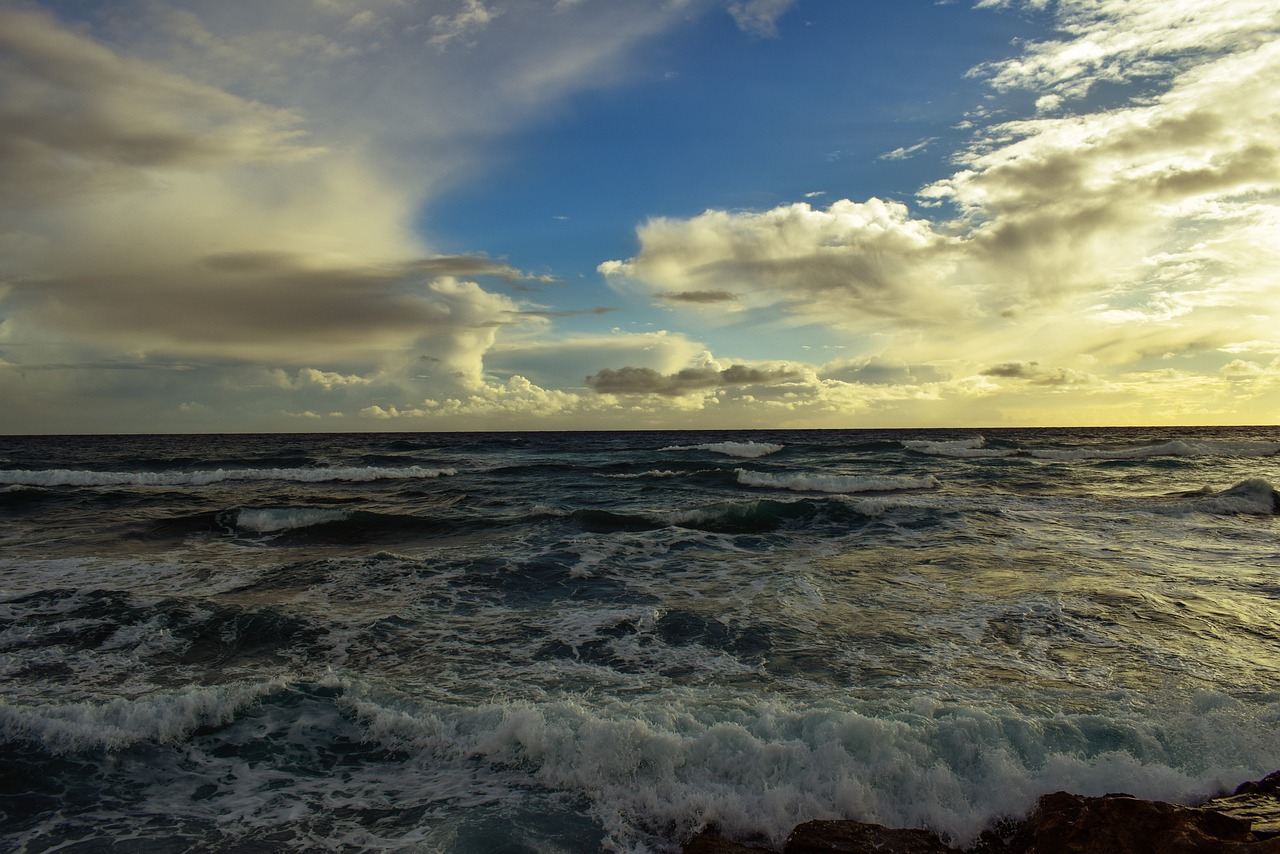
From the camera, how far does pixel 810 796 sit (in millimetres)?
5203

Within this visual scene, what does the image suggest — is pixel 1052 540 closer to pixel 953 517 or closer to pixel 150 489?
pixel 953 517

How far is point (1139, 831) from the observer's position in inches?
163

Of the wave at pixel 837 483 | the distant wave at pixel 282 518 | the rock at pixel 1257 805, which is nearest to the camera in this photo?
the rock at pixel 1257 805

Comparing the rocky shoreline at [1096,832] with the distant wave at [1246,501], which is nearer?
the rocky shoreline at [1096,832]

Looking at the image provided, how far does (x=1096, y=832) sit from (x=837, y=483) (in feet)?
80.5

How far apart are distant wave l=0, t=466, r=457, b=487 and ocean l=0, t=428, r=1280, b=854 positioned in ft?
43.8

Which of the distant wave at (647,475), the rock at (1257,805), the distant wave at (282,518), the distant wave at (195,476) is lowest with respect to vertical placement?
the rock at (1257,805)

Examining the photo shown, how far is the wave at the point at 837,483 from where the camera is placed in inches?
1073

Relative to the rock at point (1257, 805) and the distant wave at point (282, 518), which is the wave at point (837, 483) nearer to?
the distant wave at point (282, 518)

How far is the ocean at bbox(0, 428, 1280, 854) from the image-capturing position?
5.25 metres

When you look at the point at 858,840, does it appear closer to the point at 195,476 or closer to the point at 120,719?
the point at 120,719

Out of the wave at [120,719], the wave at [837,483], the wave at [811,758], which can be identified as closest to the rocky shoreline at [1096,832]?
the wave at [811,758]

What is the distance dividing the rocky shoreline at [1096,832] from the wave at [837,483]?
22505 mm

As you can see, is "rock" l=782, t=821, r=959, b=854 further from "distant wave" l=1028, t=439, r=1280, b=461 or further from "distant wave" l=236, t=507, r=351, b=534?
"distant wave" l=1028, t=439, r=1280, b=461
